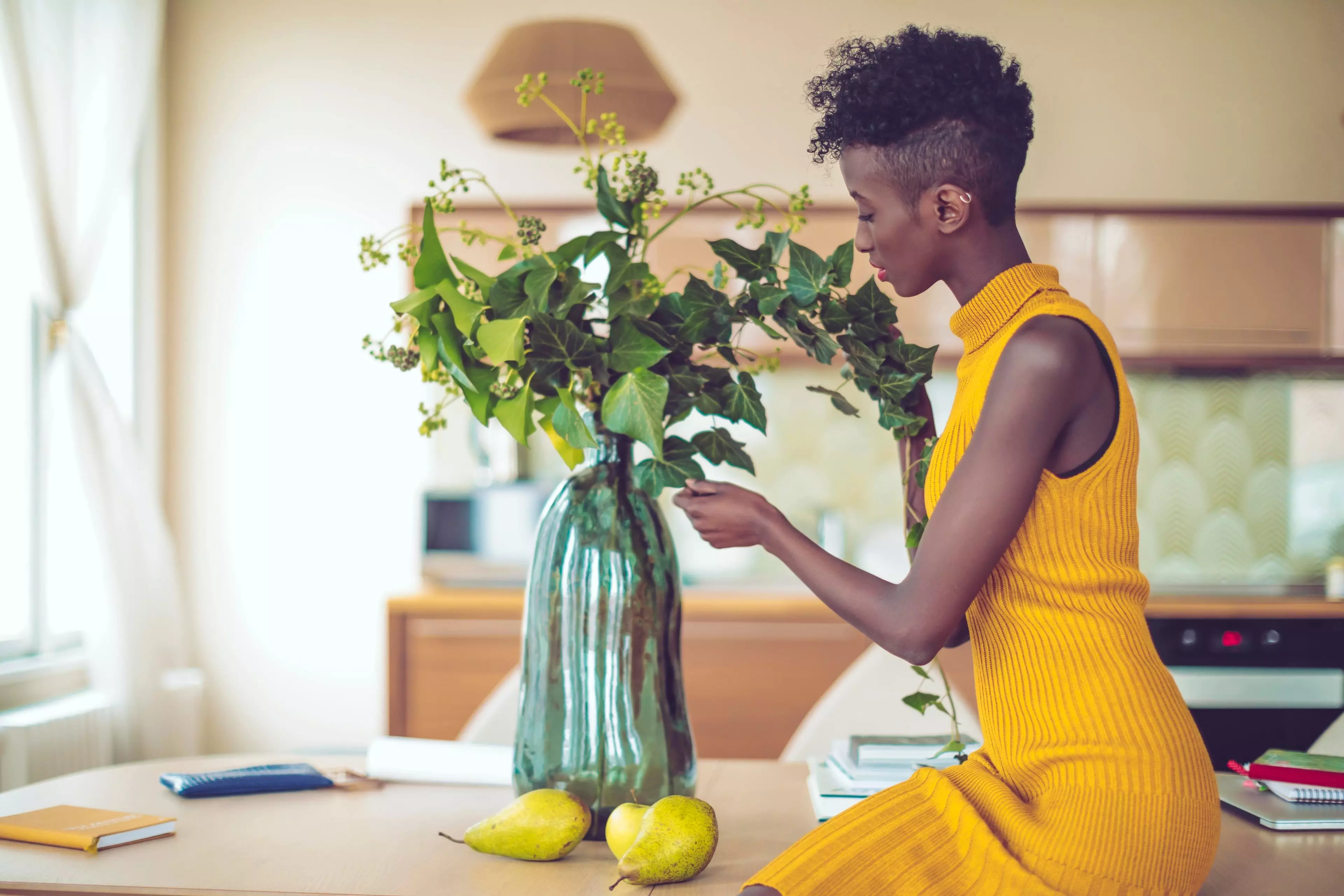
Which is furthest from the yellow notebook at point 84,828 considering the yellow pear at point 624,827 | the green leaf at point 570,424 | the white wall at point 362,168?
the white wall at point 362,168

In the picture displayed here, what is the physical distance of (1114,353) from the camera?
3.09ft

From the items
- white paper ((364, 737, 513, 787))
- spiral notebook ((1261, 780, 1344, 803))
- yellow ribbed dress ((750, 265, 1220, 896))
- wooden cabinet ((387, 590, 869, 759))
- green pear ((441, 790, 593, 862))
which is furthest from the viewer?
wooden cabinet ((387, 590, 869, 759))

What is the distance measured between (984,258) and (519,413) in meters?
0.51

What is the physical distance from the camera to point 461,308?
46.8 inches

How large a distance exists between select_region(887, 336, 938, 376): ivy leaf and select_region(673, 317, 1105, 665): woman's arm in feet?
0.99

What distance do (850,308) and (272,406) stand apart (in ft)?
10.5

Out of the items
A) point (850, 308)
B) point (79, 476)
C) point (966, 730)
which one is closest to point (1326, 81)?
point (966, 730)

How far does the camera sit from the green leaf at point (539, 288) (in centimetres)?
119

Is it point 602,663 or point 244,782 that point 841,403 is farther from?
point 244,782

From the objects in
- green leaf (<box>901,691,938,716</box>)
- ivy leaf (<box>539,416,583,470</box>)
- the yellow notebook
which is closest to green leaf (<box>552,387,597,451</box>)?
ivy leaf (<box>539,416,583,470</box>)

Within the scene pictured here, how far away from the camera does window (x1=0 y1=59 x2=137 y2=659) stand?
3008 mm

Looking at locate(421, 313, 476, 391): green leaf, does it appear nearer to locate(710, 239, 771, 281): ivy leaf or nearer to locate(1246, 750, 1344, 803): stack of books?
locate(710, 239, 771, 281): ivy leaf

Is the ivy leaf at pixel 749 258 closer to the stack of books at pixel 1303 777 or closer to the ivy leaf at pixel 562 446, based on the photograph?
the ivy leaf at pixel 562 446

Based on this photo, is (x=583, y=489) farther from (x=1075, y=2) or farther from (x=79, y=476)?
(x=1075, y=2)
